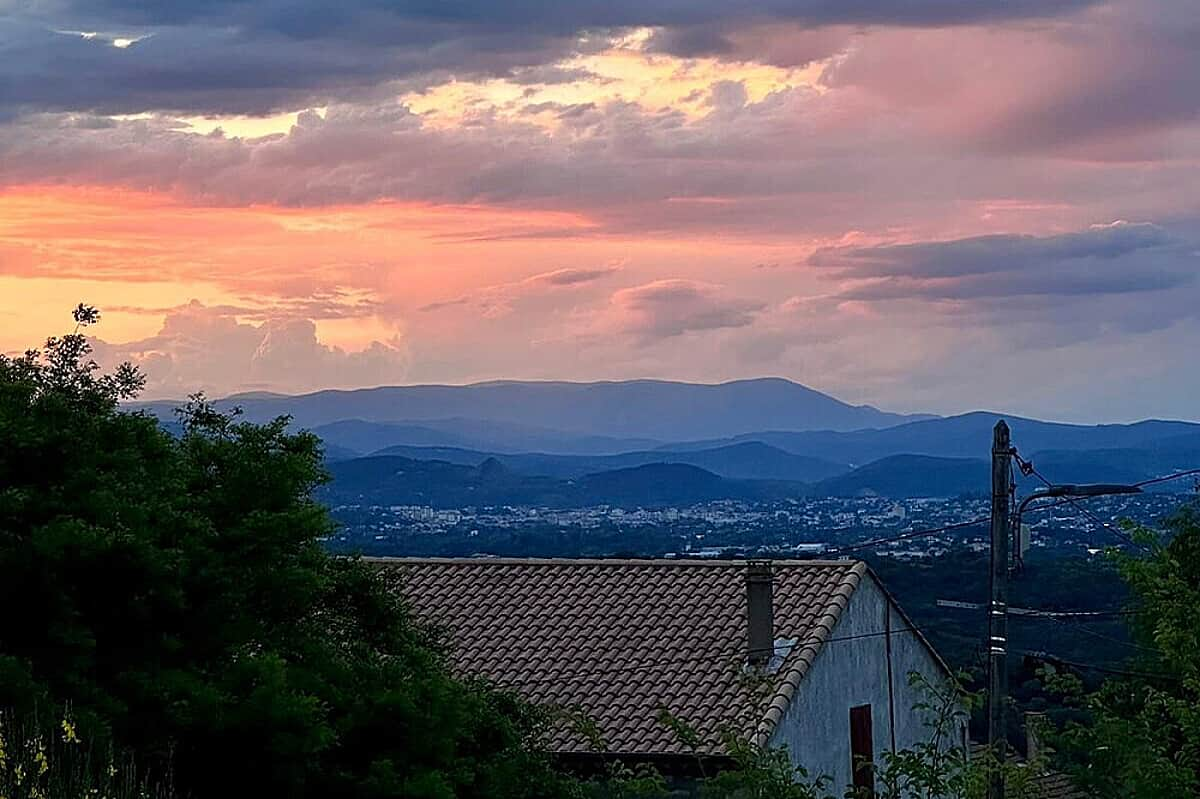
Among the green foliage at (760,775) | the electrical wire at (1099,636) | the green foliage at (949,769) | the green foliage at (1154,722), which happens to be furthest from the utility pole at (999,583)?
the electrical wire at (1099,636)

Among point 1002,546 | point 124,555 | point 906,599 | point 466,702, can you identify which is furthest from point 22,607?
point 906,599

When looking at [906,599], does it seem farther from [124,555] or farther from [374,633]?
[124,555]

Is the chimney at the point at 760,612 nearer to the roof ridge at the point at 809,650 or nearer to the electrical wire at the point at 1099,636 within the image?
the roof ridge at the point at 809,650

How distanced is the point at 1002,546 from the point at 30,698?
864 centimetres

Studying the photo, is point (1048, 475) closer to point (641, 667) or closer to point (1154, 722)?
point (641, 667)

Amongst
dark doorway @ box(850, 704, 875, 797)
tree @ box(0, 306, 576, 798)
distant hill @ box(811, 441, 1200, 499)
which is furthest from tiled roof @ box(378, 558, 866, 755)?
distant hill @ box(811, 441, 1200, 499)

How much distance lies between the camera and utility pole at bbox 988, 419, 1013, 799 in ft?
48.1

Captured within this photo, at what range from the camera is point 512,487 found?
17062cm

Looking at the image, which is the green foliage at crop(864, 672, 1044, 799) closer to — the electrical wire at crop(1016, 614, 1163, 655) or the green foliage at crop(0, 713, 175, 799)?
the green foliage at crop(0, 713, 175, 799)

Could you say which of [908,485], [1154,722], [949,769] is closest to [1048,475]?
[908,485]

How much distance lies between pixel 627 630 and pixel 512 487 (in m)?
149

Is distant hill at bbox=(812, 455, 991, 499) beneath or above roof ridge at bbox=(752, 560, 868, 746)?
beneath

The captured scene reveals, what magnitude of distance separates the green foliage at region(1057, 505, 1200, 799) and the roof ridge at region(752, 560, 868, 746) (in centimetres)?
324

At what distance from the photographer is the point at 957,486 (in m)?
184
